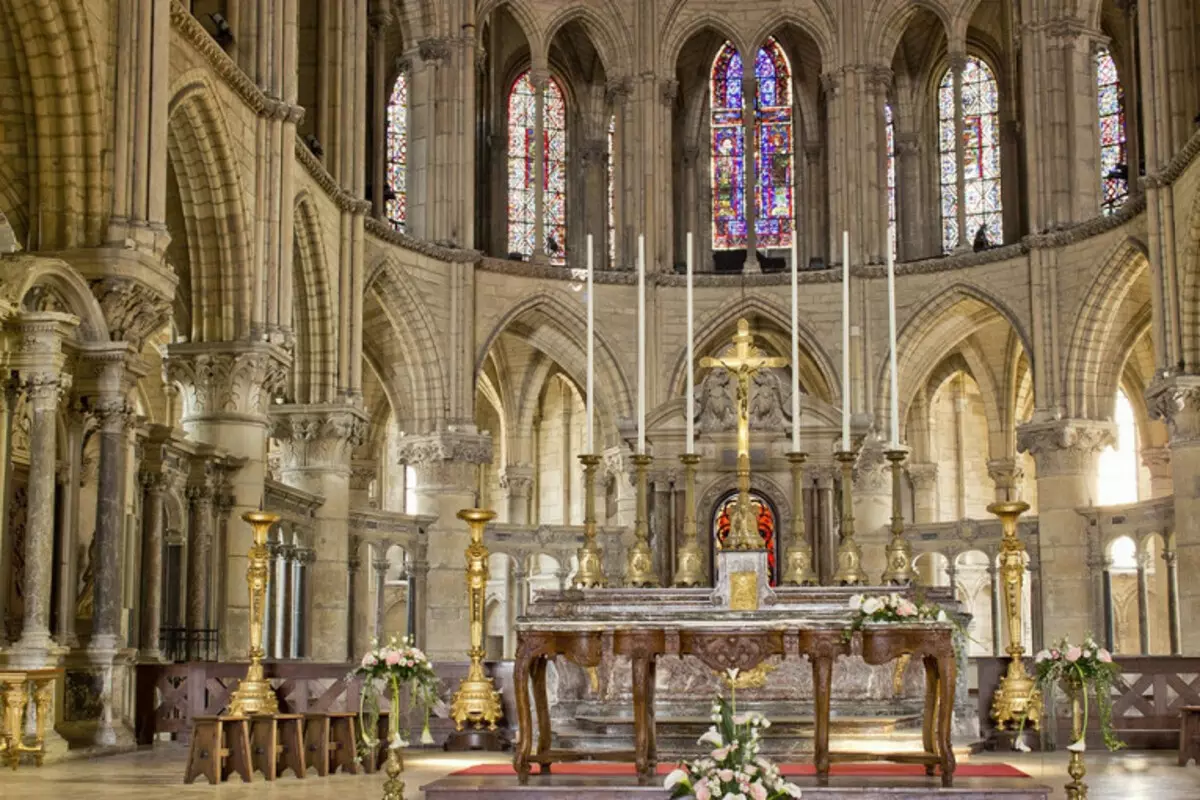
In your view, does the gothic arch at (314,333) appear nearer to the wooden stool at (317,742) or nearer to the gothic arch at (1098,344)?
the gothic arch at (1098,344)

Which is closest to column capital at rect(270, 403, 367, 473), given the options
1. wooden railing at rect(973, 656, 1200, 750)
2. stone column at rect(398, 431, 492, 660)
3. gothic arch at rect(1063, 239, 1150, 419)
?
stone column at rect(398, 431, 492, 660)

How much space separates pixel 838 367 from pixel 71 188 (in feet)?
63.9

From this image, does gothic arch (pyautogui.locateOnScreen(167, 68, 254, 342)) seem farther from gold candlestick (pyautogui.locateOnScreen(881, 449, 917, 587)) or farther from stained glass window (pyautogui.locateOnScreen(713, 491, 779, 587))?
gold candlestick (pyautogui.locateOnScreen(881, 449, 917, 587))

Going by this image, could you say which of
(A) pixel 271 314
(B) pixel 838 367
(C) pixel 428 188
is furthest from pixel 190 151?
(B) pixel 838 367

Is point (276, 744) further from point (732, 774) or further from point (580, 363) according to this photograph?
point (580, 363)

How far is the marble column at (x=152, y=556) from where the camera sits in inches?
795

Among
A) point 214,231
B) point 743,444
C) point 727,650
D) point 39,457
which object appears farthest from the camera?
point 214,231

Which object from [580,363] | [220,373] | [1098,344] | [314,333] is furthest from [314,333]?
[1098,344]

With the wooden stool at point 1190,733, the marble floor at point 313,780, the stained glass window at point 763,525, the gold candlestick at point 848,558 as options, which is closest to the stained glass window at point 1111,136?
the stained glass window at point 763,525

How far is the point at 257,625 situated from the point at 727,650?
4.25 m

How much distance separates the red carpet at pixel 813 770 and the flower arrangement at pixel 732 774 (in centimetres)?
357

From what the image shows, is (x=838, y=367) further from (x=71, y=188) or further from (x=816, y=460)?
(x=71, y=188)

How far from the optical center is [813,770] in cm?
1200

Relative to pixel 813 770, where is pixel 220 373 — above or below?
above
